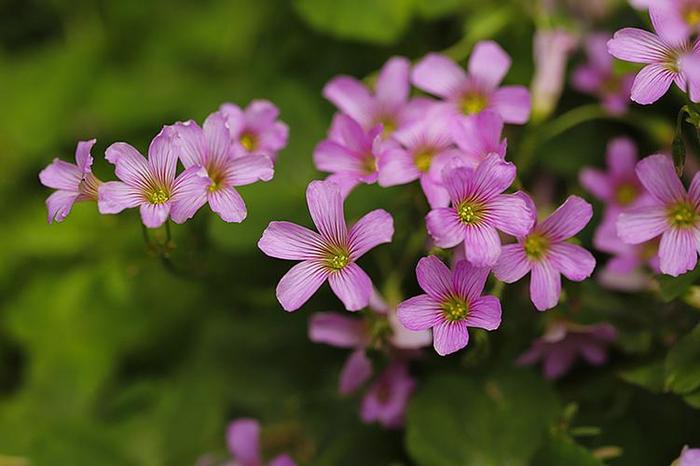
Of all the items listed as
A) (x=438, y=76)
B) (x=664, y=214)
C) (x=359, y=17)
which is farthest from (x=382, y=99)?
(x=664, y=214)

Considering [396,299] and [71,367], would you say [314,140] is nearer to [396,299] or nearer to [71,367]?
[396,299]

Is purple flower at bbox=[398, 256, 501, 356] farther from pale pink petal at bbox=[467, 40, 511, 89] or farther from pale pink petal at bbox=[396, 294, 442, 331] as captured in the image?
pale pink petal at bbox=[467, 40, 511, 89]

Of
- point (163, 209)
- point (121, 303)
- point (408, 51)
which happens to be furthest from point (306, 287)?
point (121, 303)

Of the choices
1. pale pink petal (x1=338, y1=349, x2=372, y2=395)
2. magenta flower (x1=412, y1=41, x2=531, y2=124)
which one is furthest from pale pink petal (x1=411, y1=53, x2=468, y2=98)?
pale pink petal (x1=338, y1=349, x2=372, y2=395)

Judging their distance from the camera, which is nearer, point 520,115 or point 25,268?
point 520,115

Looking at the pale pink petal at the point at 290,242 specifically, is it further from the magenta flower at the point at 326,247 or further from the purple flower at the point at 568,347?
the purple flower at the point at 568,347

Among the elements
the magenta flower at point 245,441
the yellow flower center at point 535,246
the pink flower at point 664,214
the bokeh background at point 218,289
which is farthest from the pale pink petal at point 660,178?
the magenta flower at point 245,441
